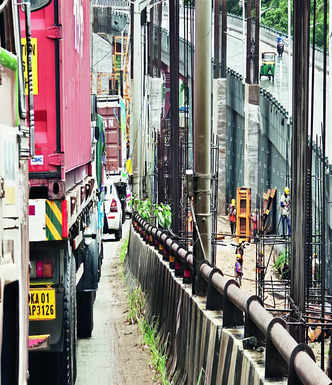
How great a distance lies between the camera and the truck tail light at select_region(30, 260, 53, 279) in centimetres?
937

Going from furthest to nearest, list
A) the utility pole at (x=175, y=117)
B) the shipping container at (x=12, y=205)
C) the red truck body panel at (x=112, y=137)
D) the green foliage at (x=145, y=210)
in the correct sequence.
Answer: the red truck body panel at (x=112, y=137) → the green foliage at (x=145, y=210) → the utility pole at (x=175, y=117) → the shipping container at (x=12, y=205)

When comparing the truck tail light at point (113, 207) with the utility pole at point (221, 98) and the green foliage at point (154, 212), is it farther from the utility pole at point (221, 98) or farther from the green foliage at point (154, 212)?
the utility pole at point (221, 98)

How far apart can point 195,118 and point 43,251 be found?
8.86 ft

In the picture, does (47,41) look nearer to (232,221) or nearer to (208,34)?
(208,34)

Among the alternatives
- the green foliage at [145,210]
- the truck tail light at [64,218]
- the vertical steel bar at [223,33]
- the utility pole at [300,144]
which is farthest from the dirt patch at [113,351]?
the vertical steel bar at [223,33]

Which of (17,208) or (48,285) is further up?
(17,208)

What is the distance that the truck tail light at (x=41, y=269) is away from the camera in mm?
9367

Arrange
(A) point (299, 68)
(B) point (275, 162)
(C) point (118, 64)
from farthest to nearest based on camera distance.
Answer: (C) point (118, 64)
(B) point (275, 162)
(A) point (299, 68)

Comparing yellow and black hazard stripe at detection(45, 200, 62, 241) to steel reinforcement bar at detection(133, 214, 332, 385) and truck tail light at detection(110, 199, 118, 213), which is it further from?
truck tail light at detection(110, 199, 118, 213)

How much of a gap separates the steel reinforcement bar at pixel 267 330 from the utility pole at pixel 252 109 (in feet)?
94.0

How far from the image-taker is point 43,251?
9.47 meters

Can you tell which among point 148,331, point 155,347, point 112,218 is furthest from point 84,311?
point 112,218

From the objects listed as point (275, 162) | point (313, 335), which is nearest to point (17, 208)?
point (313, 335)

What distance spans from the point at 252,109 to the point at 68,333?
98.2 feet
